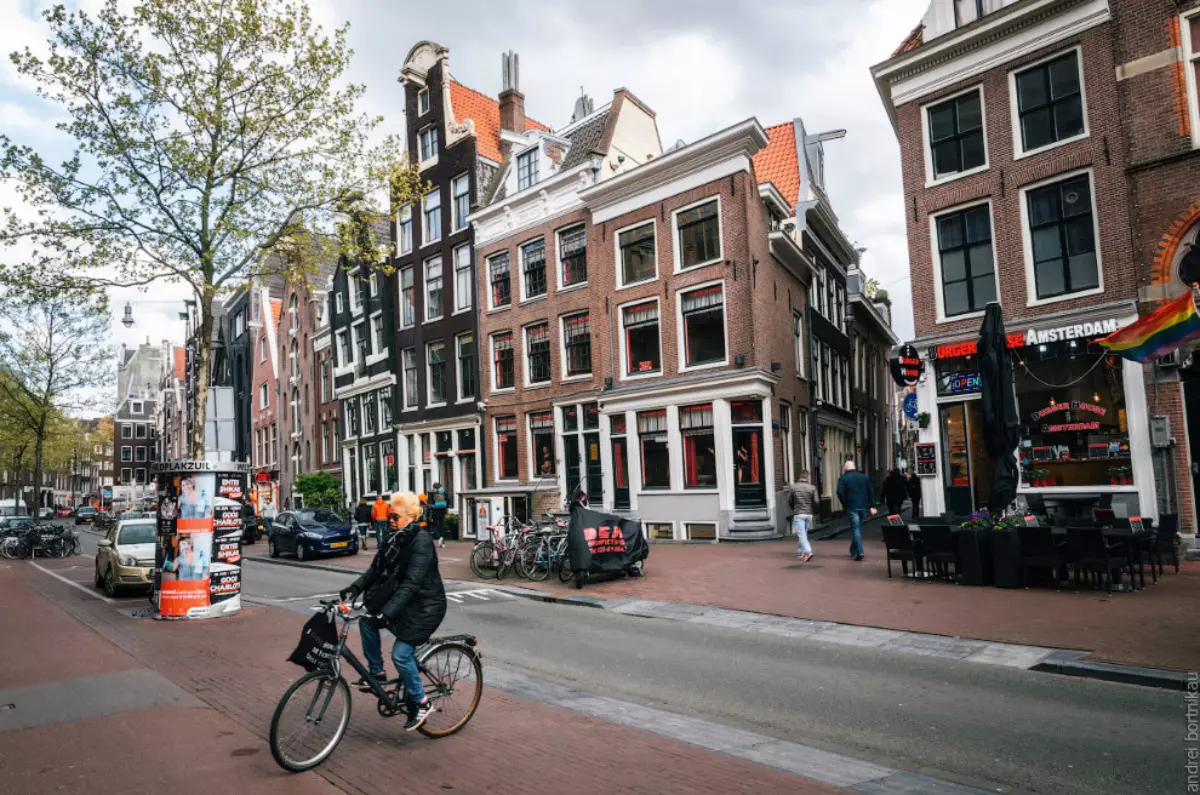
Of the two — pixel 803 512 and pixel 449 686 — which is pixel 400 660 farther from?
pixel 803 512

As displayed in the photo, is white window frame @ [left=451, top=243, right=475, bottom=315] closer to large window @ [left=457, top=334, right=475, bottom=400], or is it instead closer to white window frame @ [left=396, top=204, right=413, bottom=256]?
large window @ [left=457, top=334, right=475, bottom=400]

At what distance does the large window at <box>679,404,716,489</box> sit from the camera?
2236 cm

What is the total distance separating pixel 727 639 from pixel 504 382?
64.5 feet

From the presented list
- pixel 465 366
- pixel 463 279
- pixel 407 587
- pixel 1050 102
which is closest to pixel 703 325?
pixel 1050 102

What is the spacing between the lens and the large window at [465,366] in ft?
98.9

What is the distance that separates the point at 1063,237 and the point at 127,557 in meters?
20.1

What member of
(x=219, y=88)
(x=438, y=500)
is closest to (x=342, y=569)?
(x=438, y=500)

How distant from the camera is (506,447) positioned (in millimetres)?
28609

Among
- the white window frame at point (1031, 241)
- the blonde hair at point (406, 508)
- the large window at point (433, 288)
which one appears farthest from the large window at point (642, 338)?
the blonde hair at point (406, 508)

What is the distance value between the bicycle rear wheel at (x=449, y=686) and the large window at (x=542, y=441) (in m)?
20.3

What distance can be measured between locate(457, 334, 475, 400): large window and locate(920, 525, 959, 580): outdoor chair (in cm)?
2006

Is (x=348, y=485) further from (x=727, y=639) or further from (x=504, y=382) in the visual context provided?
(x=727, y=639)

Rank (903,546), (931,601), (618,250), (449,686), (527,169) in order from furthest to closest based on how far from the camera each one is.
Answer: (527,169), (618,250), (903,546), (931,601), (449,686)

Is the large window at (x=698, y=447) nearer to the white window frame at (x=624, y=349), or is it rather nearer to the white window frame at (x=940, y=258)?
the white window frame at (x=624, y=349)
